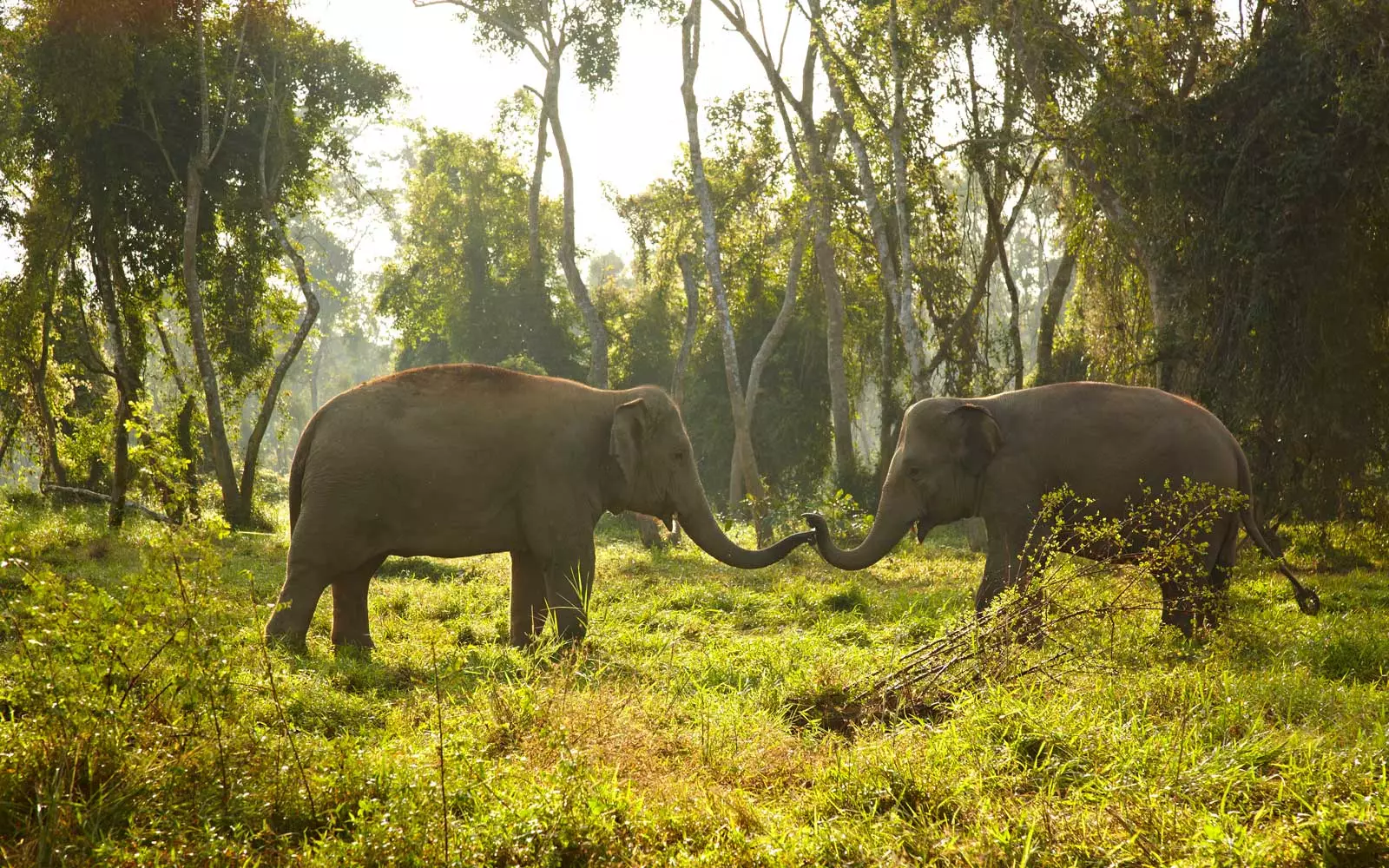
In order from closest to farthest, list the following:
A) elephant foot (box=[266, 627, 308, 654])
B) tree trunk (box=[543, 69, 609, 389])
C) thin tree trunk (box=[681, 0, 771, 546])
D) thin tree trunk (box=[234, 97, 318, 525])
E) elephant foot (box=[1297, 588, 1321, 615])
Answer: elephant foot (box=[266, 627, 308, 654])
elephant foot (box=[1297, 588, 1321, 615])
thin tree trunk (box=[234, 97, 318, 525])
thin tree trunk (box=[681, 0, 771, 546])
tree trunk (box=[543, 69, 609, 389])

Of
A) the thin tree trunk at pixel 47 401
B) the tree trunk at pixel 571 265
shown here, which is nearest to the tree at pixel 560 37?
the tree trunk at pixel 571 265

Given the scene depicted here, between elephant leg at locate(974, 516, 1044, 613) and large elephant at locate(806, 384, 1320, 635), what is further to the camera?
large elephant at locate(806, 384, 1320, 635)

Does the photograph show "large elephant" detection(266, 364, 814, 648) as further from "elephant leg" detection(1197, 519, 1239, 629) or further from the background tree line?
"elephant leg" detection(1197, 519, 1239, 629)

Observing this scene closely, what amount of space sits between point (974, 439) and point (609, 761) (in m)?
4.81

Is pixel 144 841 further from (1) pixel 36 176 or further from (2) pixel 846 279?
(2) pixel 846 279

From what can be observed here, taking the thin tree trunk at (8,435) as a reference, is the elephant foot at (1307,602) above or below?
below

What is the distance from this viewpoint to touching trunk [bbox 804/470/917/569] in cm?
763

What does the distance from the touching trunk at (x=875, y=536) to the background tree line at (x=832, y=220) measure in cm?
408

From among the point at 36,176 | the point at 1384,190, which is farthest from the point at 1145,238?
the point at 36,176

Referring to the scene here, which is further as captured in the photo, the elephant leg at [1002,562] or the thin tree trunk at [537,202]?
the thin tree trunk at [537,202]

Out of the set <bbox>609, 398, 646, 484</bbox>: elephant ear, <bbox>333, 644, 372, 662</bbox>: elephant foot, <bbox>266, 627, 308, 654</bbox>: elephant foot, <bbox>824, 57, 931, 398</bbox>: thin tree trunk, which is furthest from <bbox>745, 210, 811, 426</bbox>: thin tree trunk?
<bbox>266, 627, 308, 654</bbox>: elephant foot

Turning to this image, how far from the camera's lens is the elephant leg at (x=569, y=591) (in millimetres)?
7059

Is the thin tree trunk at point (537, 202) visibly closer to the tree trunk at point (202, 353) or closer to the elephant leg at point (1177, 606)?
the tree trunk at point (202, 353)

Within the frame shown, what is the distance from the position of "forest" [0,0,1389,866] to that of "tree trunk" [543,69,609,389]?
0.08 m
